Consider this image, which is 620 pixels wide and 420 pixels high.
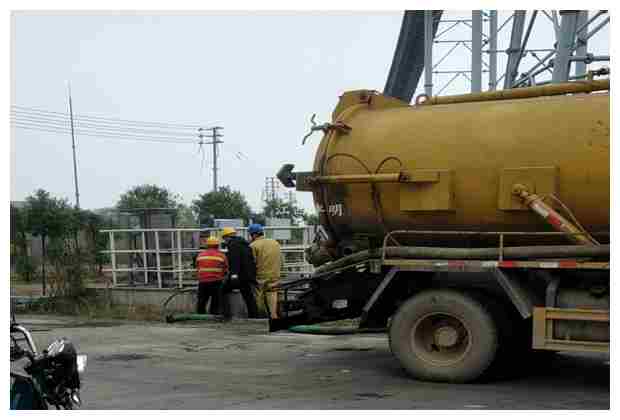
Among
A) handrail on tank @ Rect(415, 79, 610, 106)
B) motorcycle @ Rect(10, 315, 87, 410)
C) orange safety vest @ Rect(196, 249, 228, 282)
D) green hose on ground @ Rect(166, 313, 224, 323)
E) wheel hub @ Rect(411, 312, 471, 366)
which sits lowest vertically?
green hose on ground @ Rect(166, 313, 224, 323)

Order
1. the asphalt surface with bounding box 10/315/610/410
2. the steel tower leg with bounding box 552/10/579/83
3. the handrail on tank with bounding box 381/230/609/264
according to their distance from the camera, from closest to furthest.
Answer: the asphalt surface with bounding box 10/315/610/410
the handrail on tank with bounding box 381/230/609/264
the steel tower leg with bounding box 552/10/579/83

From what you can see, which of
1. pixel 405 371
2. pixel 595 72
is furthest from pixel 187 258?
pixel 595 72

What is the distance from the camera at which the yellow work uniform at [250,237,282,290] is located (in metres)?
13.7

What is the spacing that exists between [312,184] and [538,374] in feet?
10.6

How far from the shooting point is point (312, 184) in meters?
10.5

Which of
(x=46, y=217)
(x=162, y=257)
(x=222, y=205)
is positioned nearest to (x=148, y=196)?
(x=222, y=205)

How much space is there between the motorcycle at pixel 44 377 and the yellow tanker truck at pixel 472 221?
4.66 metres

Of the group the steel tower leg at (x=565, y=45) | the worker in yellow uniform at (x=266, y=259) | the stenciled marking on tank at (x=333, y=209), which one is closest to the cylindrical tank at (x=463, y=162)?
the stenciled marking on tank at (x=333, y=209)

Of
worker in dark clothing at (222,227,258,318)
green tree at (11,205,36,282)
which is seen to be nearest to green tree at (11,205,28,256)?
green tree at (11,205,36,282)

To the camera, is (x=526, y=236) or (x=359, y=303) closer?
(x=526, y=236)

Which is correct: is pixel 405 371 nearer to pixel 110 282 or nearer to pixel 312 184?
pixel 312 184

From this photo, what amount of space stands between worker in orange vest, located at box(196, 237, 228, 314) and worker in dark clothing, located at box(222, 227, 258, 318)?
328 mm

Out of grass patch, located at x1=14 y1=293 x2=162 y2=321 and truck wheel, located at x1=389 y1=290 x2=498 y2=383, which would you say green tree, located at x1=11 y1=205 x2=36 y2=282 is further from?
truck wheel, located at x1=389 y1=290 x2=498 y2=383

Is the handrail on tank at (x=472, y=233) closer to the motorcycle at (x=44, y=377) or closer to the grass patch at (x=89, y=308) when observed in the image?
the motorcycle at (x=44, y=377)
